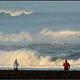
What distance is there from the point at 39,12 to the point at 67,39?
16.9 ft

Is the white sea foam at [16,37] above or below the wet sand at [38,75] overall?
above

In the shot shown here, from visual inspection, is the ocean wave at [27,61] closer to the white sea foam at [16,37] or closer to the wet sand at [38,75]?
the white sea foam at [16,37]

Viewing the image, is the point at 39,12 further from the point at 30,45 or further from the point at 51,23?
the point at 30,45

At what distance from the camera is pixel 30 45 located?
3838 centimetres

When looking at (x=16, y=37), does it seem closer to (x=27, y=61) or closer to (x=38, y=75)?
(x=27, y=61)

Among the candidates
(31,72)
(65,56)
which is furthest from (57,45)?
(31,72)

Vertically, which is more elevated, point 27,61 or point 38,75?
point 27,61

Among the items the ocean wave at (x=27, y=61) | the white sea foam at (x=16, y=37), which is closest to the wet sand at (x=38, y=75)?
the ocean wave at (x=27, y=61)

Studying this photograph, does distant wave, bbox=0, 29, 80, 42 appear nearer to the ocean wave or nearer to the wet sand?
the ocean wave

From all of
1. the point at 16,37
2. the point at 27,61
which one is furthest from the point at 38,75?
the point at 16,37

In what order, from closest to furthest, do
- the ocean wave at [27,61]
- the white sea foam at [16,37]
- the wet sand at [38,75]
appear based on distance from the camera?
the wet sand at [38,75] < the ocean wave at [27,61] < the white sea foam at [16,37]

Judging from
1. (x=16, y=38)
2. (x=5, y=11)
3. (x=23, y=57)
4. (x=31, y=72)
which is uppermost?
(x=5, y=11)

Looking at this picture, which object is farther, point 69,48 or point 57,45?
point 57,45

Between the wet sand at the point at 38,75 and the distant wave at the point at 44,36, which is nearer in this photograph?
the wet sand at the point at 38,75
